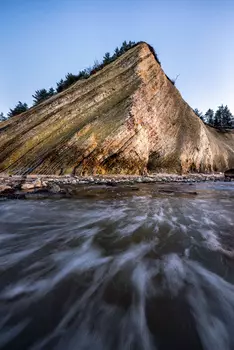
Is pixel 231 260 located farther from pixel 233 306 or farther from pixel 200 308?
pixel 200 308

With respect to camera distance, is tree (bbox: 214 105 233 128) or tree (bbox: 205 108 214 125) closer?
tree (bbox: 214 105 233 128)

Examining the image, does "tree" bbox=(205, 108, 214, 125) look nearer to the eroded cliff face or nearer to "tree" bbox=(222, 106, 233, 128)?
"tree" bbox=(222, 106, 233, 128)

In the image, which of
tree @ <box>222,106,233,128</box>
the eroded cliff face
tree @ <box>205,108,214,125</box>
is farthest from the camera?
tree @ <box>205,108,214,125</box>

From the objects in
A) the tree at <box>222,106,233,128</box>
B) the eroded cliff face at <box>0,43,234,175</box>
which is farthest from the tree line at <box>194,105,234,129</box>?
the eroded cliff face at <box>0,43,234,175</box>

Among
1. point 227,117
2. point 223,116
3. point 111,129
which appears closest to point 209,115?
point 223,116

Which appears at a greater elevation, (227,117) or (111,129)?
(227,117)

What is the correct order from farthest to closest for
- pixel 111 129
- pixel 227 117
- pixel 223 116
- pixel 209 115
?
pixel 209 115 < pixel 223 116 < pixel 227 117 < pixel 111 129

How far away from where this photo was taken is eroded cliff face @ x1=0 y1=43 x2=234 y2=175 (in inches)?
502

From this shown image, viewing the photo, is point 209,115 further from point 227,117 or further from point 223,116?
point 227,117

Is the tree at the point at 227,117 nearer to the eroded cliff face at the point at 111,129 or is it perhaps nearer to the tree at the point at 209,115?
the tree at the point at 209,115

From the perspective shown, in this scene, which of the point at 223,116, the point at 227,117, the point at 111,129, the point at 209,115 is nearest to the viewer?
the point at 111,129

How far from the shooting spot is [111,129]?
14508 millimetres

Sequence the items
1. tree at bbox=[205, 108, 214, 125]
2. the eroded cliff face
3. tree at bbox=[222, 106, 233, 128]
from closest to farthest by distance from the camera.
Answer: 1. the eroded cliff face
2. tree at bbox=[222, 106, 233, 128]
3. tree at bbox=[205, 108, 214, 125]

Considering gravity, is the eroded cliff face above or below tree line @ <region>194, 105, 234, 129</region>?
below
